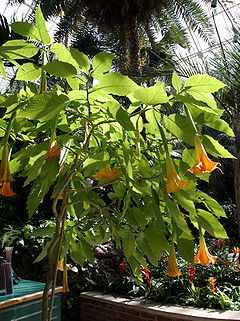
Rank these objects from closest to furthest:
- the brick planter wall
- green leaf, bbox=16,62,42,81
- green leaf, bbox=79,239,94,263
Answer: green leaf, bbox=16,62,42,81, green leaf, bbox=79,239,94,263, the brick planter wall

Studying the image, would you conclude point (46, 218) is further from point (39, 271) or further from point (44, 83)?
point (44, 83)

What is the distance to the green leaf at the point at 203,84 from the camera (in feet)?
1.94

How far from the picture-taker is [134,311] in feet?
10.2

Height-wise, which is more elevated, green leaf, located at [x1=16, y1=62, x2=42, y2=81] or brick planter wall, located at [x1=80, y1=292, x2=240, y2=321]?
green leaf, located at [x1=16, y1=62, x2=42, y2=81]

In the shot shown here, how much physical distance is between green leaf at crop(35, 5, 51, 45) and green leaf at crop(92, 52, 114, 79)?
0.41ft

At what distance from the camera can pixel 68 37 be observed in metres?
7.63

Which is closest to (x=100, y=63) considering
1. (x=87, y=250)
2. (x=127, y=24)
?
(x=87, y=250)

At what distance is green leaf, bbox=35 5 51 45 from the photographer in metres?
0.62

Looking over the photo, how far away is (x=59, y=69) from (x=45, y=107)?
7 cm

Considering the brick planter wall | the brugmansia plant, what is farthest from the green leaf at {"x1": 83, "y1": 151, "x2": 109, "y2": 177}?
the brick planter wall

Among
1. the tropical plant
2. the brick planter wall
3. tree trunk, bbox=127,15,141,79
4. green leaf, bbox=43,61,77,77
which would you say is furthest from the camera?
the tropical plant

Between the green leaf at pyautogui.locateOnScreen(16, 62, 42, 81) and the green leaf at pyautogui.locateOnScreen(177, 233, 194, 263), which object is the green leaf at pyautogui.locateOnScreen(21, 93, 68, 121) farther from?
the green leaf at pyautogui.locateOnScreen(177, 233, 194, 263)

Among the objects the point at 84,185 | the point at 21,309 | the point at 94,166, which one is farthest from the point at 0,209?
the point at 94,166

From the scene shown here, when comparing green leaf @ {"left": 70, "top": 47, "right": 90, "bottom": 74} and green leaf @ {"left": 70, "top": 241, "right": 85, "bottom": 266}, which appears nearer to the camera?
green leaf @ {"left": 70, "top": 47, "right": 90, "bottom": 74}
